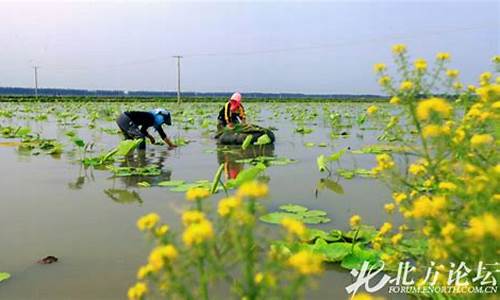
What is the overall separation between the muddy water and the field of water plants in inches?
0.6

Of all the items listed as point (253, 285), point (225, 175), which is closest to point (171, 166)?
point (225, 175)

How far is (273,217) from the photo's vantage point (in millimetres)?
Answer: 3936

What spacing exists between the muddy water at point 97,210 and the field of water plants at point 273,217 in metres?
0.01

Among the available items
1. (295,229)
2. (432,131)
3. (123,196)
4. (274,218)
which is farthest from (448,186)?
(123,196)

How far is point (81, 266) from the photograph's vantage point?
10.1 ft

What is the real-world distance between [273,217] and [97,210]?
173 cm

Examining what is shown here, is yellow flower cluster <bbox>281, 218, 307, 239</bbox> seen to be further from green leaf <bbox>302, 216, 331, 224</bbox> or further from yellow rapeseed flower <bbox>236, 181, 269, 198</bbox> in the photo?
green leaf <bbox>302, 216, 331, 224</bbox>

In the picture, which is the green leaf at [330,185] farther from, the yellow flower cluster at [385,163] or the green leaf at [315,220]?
the yellow flower cluster at [385,163]

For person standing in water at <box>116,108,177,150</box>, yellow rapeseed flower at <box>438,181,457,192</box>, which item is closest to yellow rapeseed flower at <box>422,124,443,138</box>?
yellow rapeseed flower at <box>438,181,457,192</box>

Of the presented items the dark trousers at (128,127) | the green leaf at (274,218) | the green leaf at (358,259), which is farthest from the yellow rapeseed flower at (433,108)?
the dark trousers at (128,127)

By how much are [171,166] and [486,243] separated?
6.27 m

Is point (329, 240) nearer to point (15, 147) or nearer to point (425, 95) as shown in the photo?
point (425, 95)

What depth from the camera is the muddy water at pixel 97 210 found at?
2871 millimetres

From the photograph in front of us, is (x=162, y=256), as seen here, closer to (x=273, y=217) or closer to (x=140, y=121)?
(x=273, y=217)
